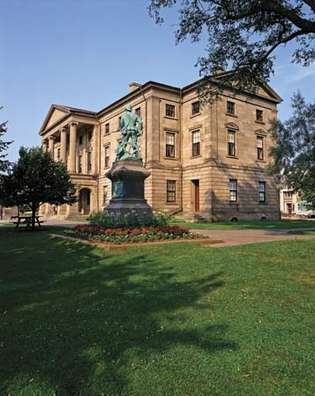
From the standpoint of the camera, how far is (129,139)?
57.5 ft

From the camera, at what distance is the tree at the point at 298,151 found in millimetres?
15859

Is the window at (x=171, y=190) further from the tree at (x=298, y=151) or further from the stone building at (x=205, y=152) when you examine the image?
the tree at (x=298, y=151)

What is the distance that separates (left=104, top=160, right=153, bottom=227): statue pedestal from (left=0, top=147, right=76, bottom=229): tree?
24.6ft

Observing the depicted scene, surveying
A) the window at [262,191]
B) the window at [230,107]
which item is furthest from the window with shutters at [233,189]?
the window at [230,107]

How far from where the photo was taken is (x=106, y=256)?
9.68 metres

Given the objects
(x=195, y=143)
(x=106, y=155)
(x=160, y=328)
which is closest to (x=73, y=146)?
(x=106, y=155)

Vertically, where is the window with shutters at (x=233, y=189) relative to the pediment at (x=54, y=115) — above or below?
below

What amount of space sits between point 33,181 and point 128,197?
9092 millimetres

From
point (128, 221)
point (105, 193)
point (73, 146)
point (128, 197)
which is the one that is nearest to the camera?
point (128, 221)

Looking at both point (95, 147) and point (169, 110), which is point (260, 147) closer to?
point (169, 110)

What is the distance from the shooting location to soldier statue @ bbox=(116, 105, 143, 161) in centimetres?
1698

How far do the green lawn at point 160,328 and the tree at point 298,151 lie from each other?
8498 millimetres

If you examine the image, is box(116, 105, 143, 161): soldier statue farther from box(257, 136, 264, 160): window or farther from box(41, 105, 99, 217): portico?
box(41, 105, 99, 217): portico

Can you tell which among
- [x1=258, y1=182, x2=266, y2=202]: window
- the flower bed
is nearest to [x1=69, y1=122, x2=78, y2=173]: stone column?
[x1=258, y1=182, x2=266, y2=202]: window
